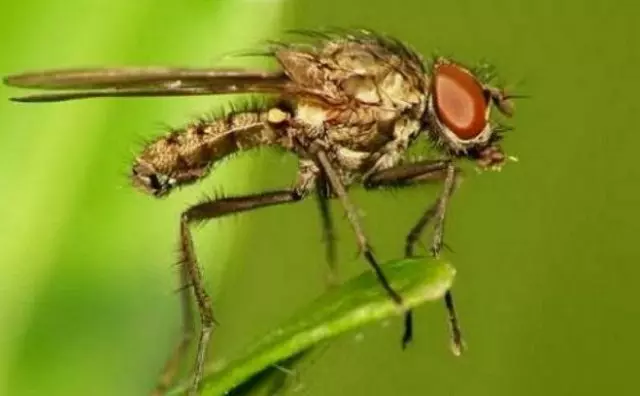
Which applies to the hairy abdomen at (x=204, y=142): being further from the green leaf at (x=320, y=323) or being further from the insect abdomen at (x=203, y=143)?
the green leaf at (x=320, y=323)

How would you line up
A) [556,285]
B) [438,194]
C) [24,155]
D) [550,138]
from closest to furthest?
[24,155] < [438,194] < [556,285] < [550,138]

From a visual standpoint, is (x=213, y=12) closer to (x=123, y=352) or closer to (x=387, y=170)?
(x=387, y=170)

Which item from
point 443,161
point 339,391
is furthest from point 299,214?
point 443,161

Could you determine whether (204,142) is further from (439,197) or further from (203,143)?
(439,197)

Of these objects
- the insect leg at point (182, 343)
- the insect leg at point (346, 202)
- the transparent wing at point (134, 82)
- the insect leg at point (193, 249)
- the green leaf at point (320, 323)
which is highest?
the transparent wing at point (134, 82)

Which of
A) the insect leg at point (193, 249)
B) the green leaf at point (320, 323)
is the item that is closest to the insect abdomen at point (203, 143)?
the insect leg at point (193, 249)

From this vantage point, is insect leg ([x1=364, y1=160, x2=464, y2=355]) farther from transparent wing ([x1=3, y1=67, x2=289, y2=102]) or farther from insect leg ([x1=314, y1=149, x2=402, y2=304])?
transparent wing ([x1=3, y1=67, x2=289, y2=102])

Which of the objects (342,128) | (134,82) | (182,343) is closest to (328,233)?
(342,128)
